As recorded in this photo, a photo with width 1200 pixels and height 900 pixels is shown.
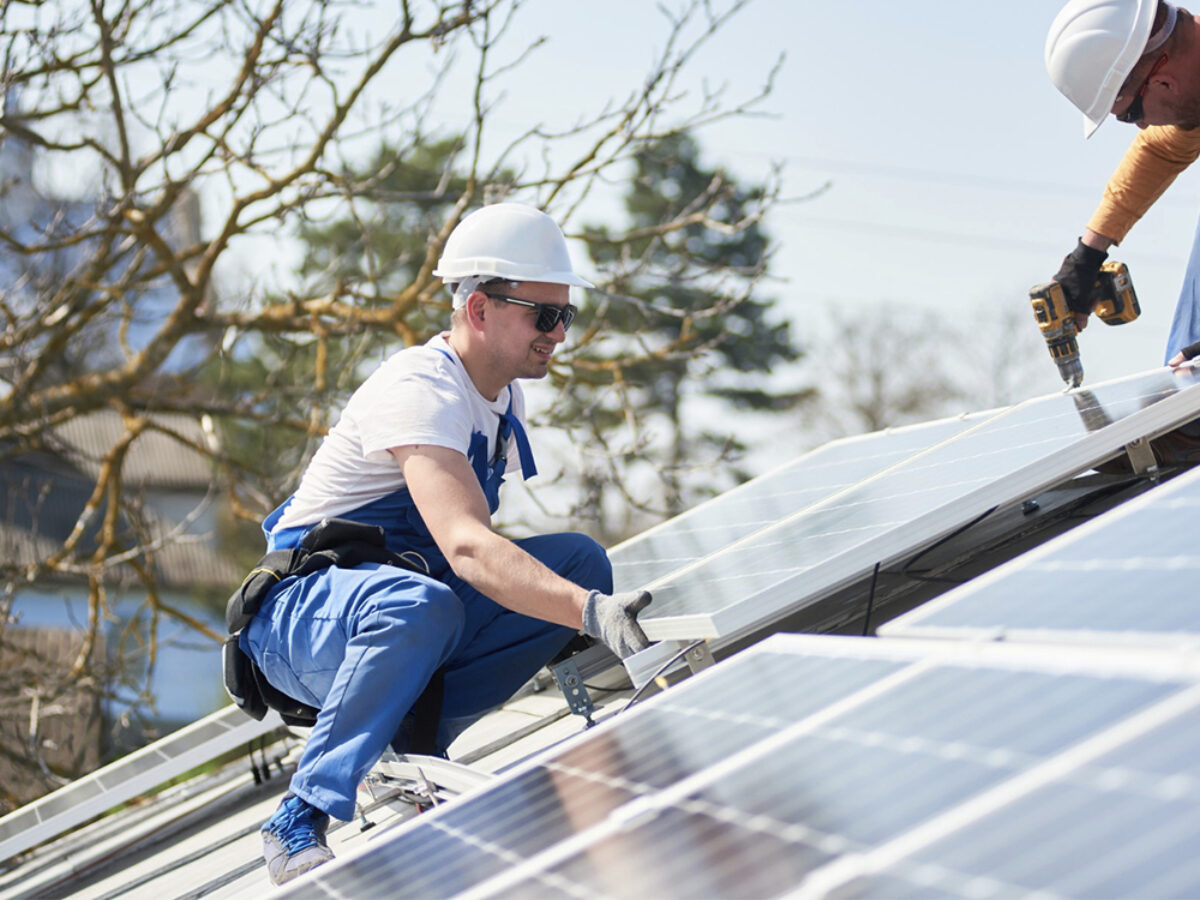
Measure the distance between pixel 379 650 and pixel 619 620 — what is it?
0.68m

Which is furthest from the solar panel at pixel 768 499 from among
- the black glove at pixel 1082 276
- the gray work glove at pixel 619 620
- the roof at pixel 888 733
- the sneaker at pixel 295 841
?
the sneaker at pixel 295 841

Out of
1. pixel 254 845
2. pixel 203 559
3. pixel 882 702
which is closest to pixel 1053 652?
pixel 882 702

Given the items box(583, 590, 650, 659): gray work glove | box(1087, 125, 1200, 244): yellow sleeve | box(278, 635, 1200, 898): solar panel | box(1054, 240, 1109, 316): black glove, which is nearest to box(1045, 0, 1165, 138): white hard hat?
box(1087, 125, 1200, 244): yellow sleeve

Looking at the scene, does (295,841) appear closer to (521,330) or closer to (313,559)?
(313,559)

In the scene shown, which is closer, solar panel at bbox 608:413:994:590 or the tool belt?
the tool belt

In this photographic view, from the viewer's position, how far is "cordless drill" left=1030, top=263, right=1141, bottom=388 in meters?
5.15

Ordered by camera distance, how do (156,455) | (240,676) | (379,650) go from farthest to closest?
(156,455) < (240,676) < (379,650)

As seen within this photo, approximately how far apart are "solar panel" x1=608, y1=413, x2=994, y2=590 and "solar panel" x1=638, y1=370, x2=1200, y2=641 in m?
0.34

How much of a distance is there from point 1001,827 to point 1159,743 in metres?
0.23

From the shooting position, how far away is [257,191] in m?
10.1

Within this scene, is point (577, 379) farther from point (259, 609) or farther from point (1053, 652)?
point (1053, 652)

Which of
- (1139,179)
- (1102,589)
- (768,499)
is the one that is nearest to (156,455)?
(768,499)

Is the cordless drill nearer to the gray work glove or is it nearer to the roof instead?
the roof

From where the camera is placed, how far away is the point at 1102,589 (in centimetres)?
234
